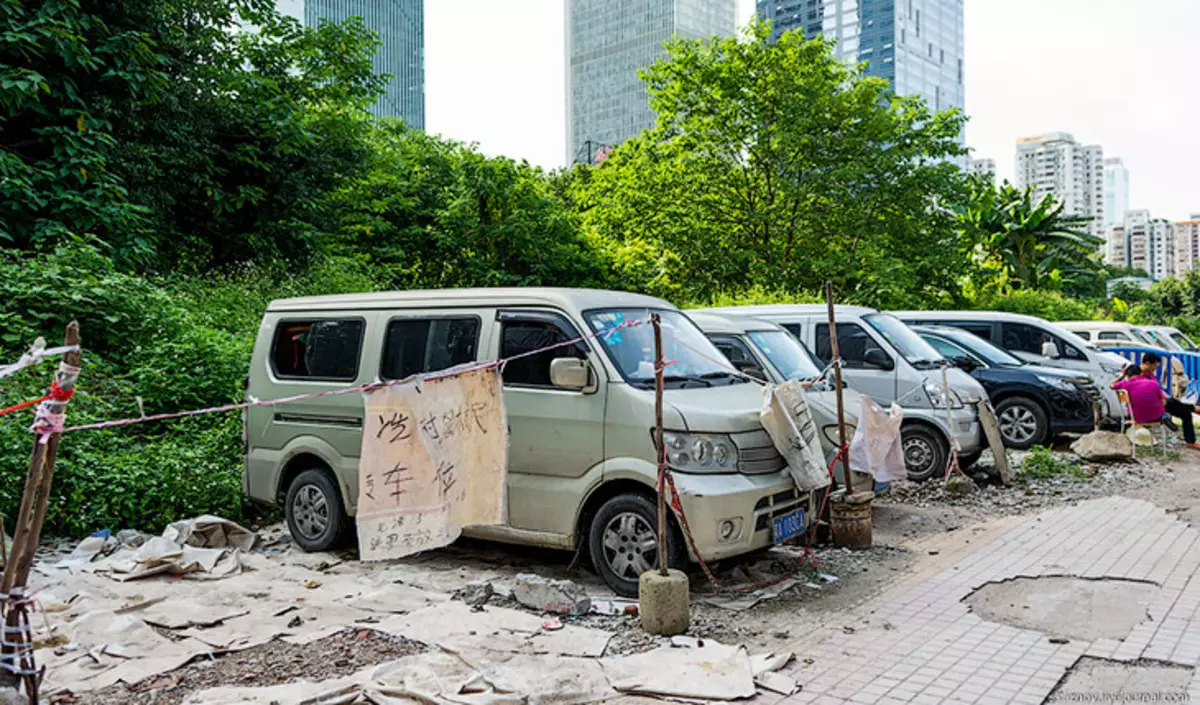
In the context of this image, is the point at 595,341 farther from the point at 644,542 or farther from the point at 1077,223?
the point at 1077,223

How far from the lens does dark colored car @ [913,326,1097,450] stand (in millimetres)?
12930

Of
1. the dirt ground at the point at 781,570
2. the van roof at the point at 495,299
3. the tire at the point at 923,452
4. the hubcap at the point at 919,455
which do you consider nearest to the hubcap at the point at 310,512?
the dirt ground at the point at 781,570

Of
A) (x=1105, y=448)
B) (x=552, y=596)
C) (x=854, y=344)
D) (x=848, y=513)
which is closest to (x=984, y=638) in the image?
(x=848, y=513)

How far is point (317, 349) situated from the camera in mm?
7895

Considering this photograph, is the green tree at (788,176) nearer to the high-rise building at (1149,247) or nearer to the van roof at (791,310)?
the van roof at (791,310)

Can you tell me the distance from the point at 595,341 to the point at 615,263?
57.9 ft

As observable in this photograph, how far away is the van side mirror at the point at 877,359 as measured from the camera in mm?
11234

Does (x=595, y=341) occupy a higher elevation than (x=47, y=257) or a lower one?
lower

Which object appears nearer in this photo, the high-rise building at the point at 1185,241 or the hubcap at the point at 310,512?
the hubcap at the point at 310,512

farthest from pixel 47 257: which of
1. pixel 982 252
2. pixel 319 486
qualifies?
pixel 982 252

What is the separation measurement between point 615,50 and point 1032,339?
5737 inches

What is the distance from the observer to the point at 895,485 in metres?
10.8

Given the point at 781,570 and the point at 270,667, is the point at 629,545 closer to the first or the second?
the point at 781,570

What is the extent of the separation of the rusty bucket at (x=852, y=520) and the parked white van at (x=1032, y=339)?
7.80m
